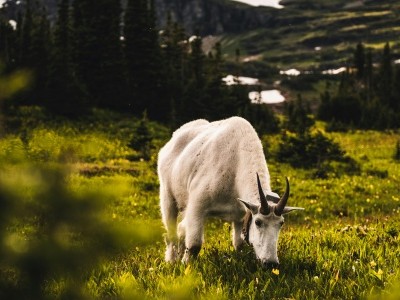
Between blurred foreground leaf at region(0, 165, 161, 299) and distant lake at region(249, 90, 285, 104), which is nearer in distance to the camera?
blurred foreground leaf at region(0, 165, 161, 299)

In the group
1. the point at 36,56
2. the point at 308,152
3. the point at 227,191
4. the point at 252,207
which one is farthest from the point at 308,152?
the point at 36,56

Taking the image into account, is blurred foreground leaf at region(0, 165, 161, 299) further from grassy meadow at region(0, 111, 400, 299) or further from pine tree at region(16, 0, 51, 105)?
pine tree at region(16, 0, 51, 105)

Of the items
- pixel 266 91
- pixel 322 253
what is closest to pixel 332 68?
pixel 266 91

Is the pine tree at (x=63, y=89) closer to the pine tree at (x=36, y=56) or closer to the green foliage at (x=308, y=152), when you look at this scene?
the pine tree at (x=36, y=56)

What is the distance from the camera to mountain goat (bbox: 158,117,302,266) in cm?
514

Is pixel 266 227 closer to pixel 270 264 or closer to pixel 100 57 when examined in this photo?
pixel 270 264

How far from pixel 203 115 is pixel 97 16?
42.0 ft

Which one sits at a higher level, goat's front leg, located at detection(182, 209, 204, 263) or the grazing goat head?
the grazing goat head

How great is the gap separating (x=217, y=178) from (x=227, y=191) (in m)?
0.20

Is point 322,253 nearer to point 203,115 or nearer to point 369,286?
point 369,286

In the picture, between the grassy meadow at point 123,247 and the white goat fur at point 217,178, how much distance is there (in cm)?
39

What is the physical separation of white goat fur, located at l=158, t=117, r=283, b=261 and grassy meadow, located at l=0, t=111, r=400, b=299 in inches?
15.4

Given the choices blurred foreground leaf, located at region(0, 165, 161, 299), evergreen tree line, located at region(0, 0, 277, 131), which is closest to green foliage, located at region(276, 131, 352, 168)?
evergreen tree line, located at region(0, 0, 277, 131)

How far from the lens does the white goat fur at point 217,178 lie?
19.6ft
